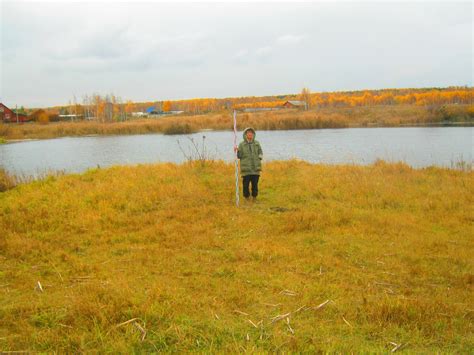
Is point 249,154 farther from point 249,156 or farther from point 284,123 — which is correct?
point 284,123

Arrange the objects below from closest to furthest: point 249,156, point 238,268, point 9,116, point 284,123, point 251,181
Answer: point 238,268
point 249,156
point 251,181
point 284,123
point 9,116

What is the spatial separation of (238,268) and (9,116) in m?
75.2

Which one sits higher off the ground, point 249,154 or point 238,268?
point 249,154

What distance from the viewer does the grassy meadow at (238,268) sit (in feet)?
11.8

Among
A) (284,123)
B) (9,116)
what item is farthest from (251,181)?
(9,116)

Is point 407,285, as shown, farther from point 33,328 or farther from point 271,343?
point 33,328

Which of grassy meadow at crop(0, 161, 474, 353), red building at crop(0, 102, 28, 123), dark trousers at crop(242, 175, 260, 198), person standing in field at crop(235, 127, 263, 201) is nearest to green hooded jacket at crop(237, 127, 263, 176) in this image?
person standing in field at crop(235, 127, 263, 201)

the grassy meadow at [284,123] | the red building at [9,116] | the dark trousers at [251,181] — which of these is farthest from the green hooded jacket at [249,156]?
the red building at [9,116]

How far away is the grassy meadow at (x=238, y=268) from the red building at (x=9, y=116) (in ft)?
217

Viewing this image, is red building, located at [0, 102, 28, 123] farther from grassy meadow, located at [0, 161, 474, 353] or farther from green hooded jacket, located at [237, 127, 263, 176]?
green hooded jacket, located at [237, 127, 263, 176]

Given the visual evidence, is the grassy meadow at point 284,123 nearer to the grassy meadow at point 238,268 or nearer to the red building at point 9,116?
the red building at point 9,116

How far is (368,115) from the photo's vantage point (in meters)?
54.0

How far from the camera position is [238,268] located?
5.41m

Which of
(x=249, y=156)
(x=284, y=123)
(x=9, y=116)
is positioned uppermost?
(x=9, y=116)
